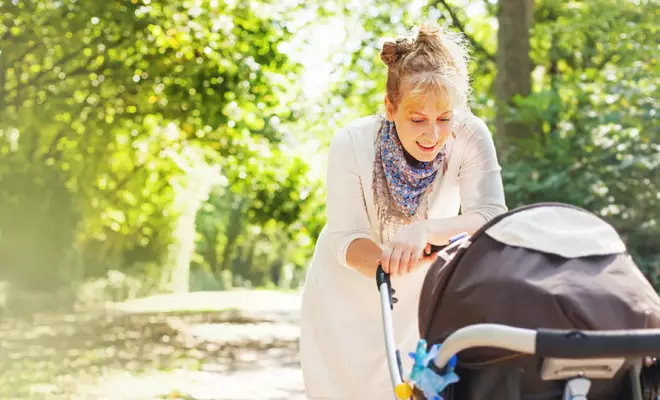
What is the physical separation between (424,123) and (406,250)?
1.27ft

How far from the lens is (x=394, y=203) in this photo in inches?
125

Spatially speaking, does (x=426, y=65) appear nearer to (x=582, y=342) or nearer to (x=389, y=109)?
(x=389, y=109)

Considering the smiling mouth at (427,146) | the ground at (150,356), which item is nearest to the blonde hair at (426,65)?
the smiling mouth at (427,146)

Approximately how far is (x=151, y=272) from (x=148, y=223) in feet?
22.9

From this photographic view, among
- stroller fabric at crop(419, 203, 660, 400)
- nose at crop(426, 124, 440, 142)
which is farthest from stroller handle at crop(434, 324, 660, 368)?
nose at crop(426, 124, 440, 142)

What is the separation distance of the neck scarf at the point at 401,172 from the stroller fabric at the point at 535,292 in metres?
0.75

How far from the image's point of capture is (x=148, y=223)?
23781mm

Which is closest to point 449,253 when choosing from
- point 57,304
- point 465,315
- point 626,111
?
point 465,315

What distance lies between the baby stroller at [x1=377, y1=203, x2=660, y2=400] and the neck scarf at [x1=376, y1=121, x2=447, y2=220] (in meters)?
0.75

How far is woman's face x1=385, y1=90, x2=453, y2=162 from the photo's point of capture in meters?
2.84

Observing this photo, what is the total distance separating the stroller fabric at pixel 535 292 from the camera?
212 centimetres

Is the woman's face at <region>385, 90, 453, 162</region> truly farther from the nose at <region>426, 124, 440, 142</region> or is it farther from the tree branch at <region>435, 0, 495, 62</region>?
the tree branch at <region>435, 0, 495, 62</region>

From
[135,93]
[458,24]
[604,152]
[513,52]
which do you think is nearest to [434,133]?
[604,152]

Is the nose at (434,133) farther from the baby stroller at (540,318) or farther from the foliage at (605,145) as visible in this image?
the foliage at (605,145)
